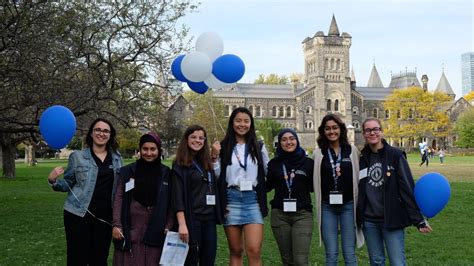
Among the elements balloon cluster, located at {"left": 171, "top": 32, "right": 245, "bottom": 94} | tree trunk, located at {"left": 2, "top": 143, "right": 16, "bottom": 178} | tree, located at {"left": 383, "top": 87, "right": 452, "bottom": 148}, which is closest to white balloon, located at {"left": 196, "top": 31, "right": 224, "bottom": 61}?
balloon cluster, located at {"left": 171, "top": 32, "right": 245, "bottom": 94}

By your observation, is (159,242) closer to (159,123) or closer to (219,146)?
(219,146)

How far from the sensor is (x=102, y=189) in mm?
5434

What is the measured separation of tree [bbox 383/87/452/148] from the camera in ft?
266

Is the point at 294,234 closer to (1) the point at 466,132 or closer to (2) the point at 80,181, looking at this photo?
(2) the point at 80,181

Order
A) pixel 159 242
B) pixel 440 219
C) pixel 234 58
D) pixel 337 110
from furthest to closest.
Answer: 1. pixel 337 110
2. pixel 440 219
3. pixel 234 58
4. pixel 159 242

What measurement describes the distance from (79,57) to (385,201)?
9.98 m

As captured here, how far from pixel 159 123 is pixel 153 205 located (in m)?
11.6

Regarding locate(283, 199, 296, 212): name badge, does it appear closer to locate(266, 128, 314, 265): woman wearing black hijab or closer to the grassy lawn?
locate(266, 128, 314, 265): woman wearing black hijab

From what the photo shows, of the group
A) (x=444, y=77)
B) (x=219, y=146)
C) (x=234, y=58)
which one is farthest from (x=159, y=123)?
(x=444, y=77)

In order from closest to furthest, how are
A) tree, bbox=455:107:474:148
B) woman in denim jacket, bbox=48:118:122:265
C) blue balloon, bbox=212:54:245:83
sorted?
woman in denim jacket, bbox=48:118:122:265 < blue balloon, bbox=212:54:245:83 < tree, bbox=455:107:474:148

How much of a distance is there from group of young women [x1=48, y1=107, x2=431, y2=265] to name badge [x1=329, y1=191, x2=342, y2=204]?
0.01m

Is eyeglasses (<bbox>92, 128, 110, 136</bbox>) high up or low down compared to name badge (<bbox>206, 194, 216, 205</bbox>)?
up

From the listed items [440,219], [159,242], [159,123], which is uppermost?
[159,123]

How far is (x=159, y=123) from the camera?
652 inches
